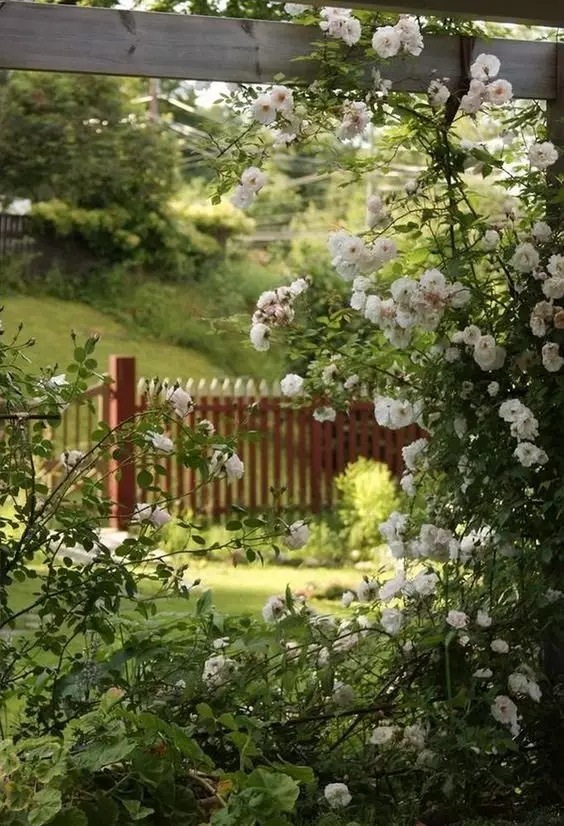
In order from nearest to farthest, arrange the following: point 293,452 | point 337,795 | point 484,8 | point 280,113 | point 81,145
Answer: point 337,795 < point 484,8 < point 280,113 < point 293,452 < point 81,145

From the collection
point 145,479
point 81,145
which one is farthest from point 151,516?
point 81,145

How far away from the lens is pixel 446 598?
3.26 metres

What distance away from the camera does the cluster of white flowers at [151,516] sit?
300cm

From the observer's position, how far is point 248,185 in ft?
10.6

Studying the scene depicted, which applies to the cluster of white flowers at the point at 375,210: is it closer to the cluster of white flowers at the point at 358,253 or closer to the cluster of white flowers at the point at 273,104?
the cluster of white flowers at the point at 358,253

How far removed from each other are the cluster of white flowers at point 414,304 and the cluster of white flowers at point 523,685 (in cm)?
86

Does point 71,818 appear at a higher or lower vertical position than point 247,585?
higher

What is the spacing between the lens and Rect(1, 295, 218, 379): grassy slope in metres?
13.6

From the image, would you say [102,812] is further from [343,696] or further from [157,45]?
[157,45]

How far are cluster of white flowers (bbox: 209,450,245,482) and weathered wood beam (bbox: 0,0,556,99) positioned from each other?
91 cm

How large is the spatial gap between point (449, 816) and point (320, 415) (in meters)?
1.10

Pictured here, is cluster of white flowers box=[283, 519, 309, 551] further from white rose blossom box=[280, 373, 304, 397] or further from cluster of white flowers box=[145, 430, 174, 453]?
white rose blossom box=[280, 373, 304, 397]

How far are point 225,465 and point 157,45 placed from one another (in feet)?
3.32

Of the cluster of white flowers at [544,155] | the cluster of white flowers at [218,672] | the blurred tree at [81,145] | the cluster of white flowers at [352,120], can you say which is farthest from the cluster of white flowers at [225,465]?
the blurred tree at [81,145]
